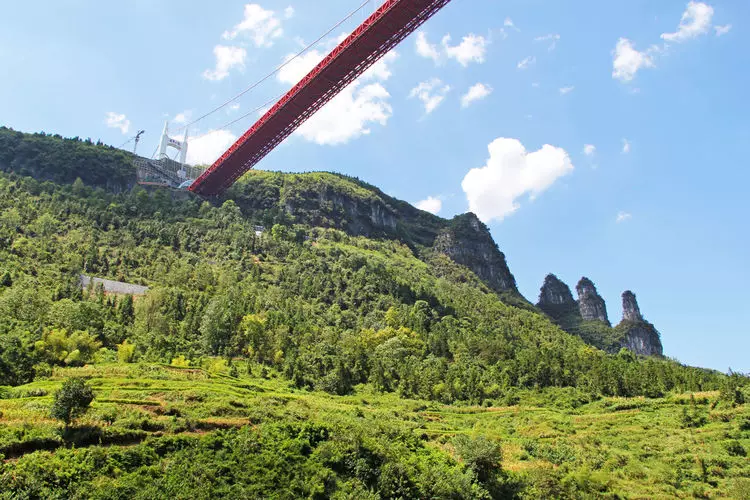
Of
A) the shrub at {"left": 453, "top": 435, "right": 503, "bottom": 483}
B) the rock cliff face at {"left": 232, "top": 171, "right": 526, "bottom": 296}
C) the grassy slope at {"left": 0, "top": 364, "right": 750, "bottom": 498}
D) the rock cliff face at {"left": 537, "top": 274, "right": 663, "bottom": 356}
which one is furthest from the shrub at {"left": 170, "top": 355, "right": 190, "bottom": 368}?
the rock cliff face at {"left": 537, "top": 274, "right": 663, "bottom": 356}

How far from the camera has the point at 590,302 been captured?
12188 centimetres

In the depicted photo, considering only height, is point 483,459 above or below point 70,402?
below

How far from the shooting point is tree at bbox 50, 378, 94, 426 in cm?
1873

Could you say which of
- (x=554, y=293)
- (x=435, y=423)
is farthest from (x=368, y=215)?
(x=435, y=423)

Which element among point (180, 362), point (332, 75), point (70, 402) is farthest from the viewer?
point (332, 75)

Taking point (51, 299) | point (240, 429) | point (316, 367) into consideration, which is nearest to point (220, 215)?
point (51, 299)

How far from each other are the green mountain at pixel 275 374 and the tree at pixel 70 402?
40 cm

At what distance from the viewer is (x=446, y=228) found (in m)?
117

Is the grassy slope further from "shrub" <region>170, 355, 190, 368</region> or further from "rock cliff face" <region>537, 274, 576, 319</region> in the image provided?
"rock cliff face" <region>537, 274, 576, 319</region>

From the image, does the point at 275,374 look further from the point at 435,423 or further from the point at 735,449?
the point at 735,449

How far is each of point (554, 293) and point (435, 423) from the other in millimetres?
100832

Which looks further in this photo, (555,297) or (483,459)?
(555,297)

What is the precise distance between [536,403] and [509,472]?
60.8 feet

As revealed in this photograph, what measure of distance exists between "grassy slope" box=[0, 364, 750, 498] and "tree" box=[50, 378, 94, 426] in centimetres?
51
